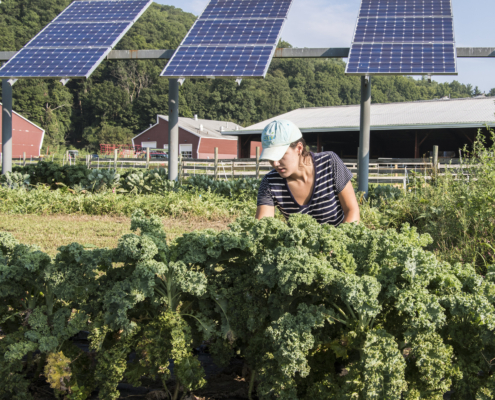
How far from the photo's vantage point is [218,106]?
93.1 metres

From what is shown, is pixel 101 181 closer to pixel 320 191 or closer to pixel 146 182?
pixel 146 182

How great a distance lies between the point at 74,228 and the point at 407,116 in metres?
23.8

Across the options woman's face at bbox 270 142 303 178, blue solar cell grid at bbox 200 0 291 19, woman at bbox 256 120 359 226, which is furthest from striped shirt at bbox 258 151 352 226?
blue solar cell grid at bbox 200 0 291 19

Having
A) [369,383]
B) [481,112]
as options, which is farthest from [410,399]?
[481,112]

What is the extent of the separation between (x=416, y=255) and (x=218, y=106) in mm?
93033

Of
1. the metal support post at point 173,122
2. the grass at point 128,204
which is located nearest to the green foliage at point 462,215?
the grass at point 128,204

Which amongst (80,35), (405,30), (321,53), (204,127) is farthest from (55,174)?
(204,127)

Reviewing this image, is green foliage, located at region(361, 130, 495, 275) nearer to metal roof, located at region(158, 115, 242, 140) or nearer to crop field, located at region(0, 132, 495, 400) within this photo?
crop field, located at region(0, 132, 495, 400)

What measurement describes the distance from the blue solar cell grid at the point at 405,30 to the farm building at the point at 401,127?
13711 mm

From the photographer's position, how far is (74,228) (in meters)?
8.38

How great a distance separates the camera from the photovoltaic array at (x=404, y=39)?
28.3 feet

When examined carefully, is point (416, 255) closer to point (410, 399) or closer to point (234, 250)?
point (410, 399)

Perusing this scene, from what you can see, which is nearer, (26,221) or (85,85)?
(26,221)

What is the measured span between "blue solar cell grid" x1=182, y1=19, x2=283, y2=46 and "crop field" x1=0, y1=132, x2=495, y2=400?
837 cm
